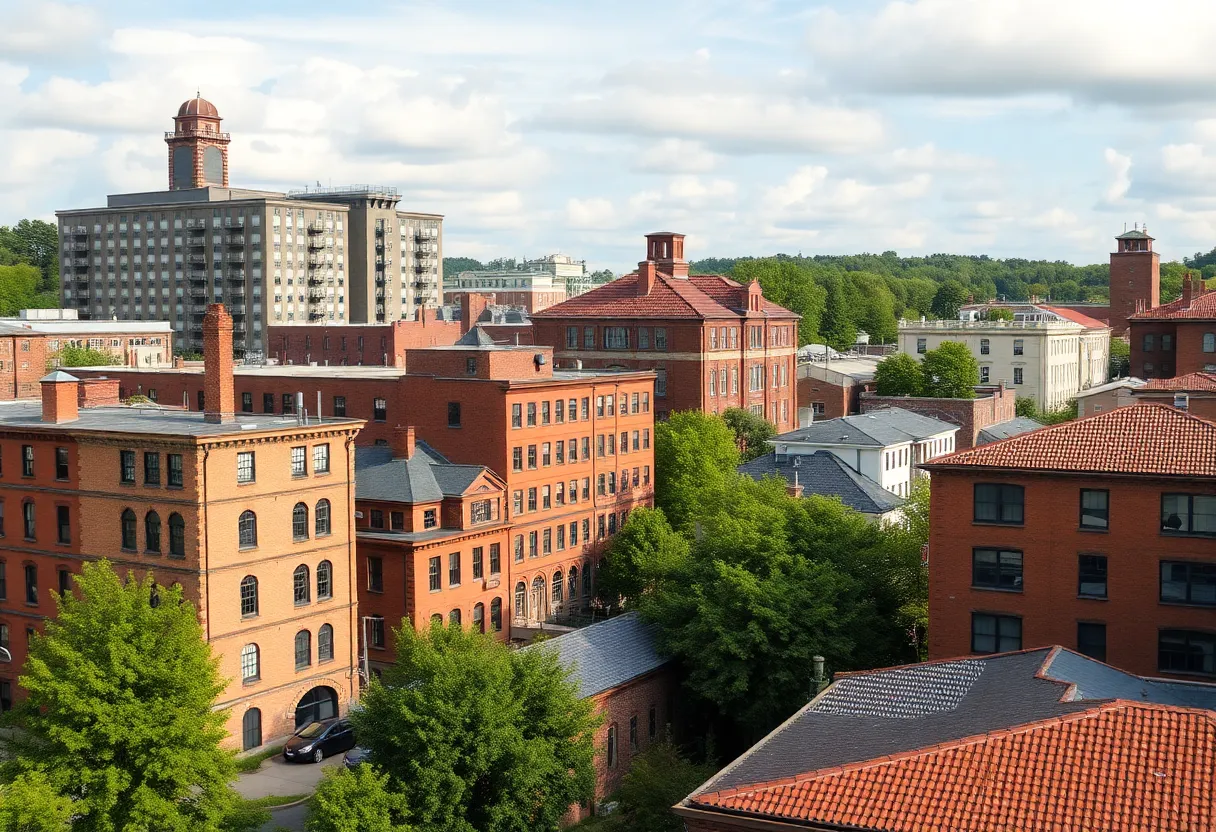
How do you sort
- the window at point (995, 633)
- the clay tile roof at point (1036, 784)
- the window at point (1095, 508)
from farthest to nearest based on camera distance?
the window at point (995, 633) < the window at point (1095, 508) < the clay tile roof at point (1036, 784)

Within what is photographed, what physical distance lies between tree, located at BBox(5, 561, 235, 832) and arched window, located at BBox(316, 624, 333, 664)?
1588cm

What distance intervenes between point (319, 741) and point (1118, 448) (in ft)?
117

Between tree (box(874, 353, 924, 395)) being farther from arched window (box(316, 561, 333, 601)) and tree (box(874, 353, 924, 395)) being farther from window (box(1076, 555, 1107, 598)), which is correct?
arched window (box(316, 561, 333, 601))

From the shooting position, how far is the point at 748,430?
104688mm

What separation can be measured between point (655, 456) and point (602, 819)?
151ft

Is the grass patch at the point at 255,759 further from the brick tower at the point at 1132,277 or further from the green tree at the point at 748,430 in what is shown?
the brick tower at the point at 1132,277

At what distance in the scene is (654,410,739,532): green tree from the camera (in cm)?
9106

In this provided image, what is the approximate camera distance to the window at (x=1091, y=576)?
50.5m

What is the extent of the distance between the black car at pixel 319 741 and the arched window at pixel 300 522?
8.56 metres

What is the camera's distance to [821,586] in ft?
188

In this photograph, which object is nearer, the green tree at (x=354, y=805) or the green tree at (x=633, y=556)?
the green tree at (x=354, y=805)

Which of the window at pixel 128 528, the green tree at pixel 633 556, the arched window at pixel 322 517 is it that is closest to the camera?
the window at pixel 128 528

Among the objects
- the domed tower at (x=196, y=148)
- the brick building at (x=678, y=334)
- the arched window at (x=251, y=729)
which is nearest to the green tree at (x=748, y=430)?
the brick building at (x=678, y=334)

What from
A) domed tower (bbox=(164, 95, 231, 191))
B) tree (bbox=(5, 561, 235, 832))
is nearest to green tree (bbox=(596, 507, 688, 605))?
tree (bbox=(5, 561, 235, 832))
